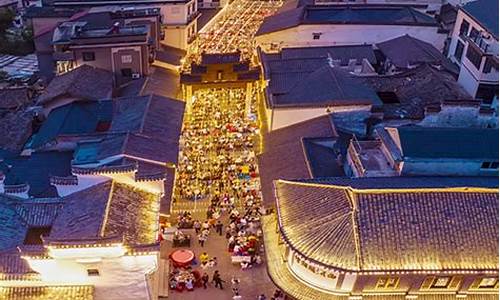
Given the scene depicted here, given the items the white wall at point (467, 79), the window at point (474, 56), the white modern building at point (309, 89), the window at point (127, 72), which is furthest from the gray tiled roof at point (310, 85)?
the window at point (127, 72)

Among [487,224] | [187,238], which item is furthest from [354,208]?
[187,238]

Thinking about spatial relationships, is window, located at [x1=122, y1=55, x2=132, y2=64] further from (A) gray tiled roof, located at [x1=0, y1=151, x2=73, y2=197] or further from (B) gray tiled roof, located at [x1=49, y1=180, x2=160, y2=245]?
(B) gray tiled roof, located at [x1=49, y1=180, x2=160, y2=245]

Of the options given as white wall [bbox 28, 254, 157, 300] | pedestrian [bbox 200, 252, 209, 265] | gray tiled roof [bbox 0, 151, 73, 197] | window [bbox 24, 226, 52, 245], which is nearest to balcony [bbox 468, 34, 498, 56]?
pedestrian [bbox 200, 252, 209, 265]

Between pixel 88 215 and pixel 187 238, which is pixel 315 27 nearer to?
pixel 187 238

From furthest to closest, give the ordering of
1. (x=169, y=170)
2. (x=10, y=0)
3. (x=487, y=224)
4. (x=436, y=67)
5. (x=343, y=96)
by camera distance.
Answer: (x=10, y=0) → (x=436, y=67) → (x=343, y=96) → (x=169, y=170) → (x=487, y=224)

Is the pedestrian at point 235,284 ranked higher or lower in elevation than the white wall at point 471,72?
lower

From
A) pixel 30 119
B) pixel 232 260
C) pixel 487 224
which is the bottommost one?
pixel 232 260

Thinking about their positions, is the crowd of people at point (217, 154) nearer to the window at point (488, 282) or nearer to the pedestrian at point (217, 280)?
the pedestrian at point (217, 280)
